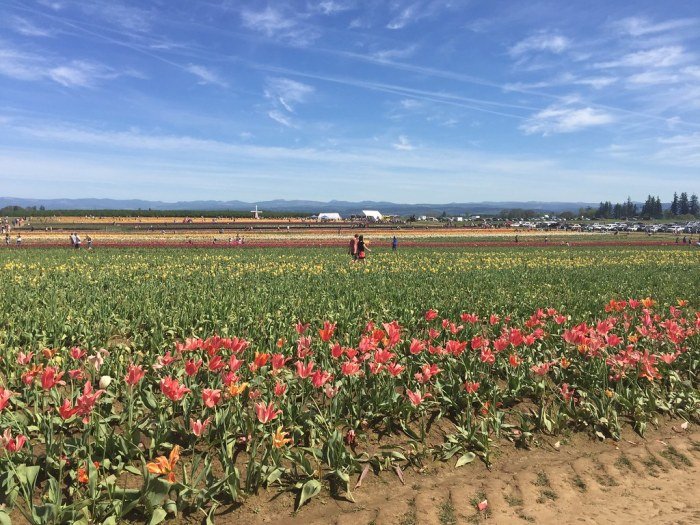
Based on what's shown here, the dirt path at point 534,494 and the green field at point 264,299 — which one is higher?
the green field at point 264,299

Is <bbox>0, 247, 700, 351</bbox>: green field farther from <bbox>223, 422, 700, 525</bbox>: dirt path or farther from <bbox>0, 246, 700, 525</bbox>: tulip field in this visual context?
<bbox>223, 422, 700, 525</bbox>: dirt path

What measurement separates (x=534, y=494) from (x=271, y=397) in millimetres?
2821

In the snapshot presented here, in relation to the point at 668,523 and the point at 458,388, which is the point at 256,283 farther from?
the point at 668,523

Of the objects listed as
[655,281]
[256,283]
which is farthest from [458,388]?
[655,281]

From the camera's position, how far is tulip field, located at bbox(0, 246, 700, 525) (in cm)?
394

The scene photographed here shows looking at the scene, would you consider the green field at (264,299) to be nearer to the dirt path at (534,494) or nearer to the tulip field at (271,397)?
the tulip field at (271,397)

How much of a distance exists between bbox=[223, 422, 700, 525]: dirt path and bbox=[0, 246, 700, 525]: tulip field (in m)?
0.15

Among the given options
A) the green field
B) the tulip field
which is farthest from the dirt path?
the green field

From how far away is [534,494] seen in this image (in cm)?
432

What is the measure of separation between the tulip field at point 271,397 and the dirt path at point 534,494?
0.15m

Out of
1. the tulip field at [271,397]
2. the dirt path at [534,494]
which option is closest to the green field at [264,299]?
the tulip field at [271,397]

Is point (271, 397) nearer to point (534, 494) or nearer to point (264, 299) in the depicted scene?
point (534, 494)

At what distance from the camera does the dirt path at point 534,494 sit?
3.96 m

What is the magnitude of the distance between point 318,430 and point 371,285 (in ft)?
31.5
